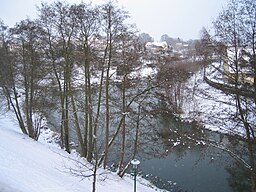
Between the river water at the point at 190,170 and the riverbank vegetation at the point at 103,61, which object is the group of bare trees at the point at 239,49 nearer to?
the riverbank vegetation at the point at 103,61

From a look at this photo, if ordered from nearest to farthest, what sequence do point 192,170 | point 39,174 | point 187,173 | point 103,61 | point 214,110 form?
point 39,174 → point 103,61 → point 187,173 → point 192,170 → point 214,110

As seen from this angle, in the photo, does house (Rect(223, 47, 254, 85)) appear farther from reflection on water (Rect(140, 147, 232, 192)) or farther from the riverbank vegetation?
reflection on water (Rect(140, 147, 232, 192))

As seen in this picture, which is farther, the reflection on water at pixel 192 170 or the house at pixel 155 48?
the house at pixel 155 48

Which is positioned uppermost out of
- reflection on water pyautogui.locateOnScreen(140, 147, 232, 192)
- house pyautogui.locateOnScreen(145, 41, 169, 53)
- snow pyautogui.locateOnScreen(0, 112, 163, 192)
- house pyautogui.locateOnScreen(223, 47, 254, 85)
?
house pyautogui.locateOnScreen(145, 41, 169, 53)

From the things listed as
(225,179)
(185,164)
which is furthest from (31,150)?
(225,179)

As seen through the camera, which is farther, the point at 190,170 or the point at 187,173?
the point at 190,170

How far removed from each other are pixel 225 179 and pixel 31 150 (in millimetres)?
9829

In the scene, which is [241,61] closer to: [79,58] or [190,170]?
[79,58]

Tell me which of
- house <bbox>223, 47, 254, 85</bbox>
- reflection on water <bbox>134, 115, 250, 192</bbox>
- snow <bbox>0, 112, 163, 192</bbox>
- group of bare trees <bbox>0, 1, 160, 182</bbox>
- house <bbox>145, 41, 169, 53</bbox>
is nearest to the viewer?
snow <bbox>0, 112, 163, 192</bbox>

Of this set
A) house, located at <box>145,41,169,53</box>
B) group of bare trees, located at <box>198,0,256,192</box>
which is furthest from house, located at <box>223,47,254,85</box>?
house, located at <box>145,41,169,53</box>

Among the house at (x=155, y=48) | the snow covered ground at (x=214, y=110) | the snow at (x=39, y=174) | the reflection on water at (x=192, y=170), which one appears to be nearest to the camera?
the snow at (x=39, y=174)

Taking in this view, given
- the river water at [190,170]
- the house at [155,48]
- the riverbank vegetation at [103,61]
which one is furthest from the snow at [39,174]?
the house at [155,48]

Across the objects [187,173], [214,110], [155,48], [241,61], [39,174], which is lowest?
[187,173]

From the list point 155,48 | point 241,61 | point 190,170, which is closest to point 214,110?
point 190,170
